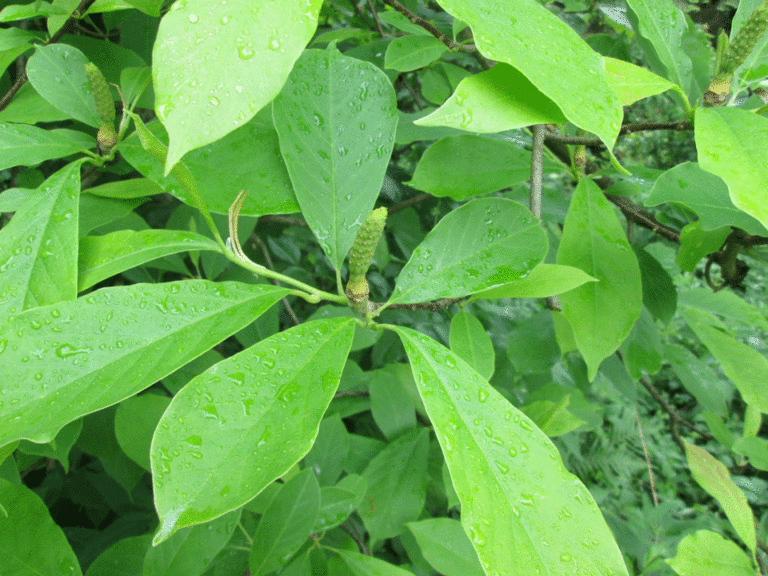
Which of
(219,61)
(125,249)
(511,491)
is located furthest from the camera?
(125,249)

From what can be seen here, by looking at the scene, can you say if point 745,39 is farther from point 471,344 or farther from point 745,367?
point 745,367

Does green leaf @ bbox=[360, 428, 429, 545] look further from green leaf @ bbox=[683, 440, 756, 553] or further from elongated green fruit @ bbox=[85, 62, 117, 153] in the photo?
elongated green fruit @ bbox=[85, 62, 117, 153]

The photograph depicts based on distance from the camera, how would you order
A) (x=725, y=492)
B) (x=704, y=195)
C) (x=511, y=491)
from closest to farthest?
(x=511, y=491) < (x=704, y=195) < (x=725, y=492)

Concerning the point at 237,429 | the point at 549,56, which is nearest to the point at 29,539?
the point at 237,429

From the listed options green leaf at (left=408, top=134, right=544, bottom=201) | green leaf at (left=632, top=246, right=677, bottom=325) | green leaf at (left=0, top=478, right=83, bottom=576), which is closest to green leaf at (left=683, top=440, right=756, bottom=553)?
green leaf at (left=632, top=246, right=677, bottom=325)

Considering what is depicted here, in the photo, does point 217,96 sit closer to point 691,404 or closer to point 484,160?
point 484,160
